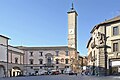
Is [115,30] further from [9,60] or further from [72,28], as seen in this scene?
[72,28]

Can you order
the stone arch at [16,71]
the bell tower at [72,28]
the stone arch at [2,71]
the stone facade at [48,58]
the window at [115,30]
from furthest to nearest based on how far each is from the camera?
1. the bell tower at [72,28]
2. the stone facade at [48,58]
3. the stone arch at [16,71]
4. the stone arch at [2,71]
5. the window at [115,30]

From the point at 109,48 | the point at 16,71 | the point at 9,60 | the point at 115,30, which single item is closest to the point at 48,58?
the point at 16,71

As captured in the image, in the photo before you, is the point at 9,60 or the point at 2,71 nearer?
the point at 2,71

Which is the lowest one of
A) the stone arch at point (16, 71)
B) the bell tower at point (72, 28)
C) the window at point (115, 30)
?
the stone arch at point (16, 71)

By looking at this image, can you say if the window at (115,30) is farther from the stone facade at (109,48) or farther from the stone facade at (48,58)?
the stone facade at (48,58)

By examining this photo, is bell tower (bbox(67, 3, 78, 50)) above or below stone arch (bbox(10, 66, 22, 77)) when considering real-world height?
above

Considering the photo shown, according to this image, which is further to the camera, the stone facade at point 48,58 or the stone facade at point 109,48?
the stone facade at point 48,58

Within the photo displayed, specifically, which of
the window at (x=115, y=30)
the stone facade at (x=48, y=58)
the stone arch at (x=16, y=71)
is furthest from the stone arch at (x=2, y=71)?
the stone facade at (x=48, y=58)

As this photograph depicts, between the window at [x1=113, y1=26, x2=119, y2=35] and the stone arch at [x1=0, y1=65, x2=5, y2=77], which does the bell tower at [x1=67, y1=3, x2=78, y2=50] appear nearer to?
the stone arch at [x1=0, y1=65, x2=5, y2=77]

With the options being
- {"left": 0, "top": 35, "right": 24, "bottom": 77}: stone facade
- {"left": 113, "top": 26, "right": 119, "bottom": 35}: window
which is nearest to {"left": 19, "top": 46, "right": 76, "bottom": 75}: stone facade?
{"left": 0, "top": 35, "right": 24, "bottom": 77}: stone facade

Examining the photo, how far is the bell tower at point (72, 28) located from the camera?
101325mm

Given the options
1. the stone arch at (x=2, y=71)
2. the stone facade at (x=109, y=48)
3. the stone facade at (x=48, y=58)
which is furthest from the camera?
the stone facade at (x=48, y=58)

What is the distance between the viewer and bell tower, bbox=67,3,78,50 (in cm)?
10132

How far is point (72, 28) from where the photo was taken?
4060 inches
